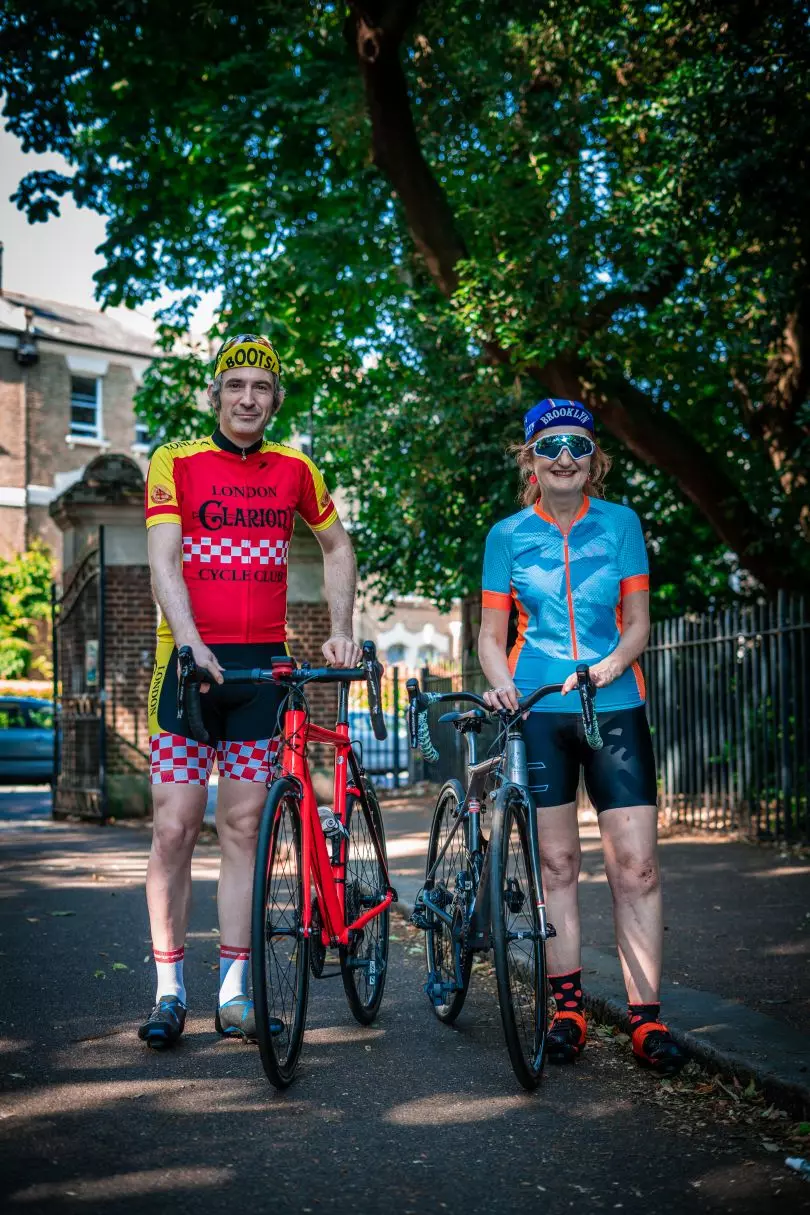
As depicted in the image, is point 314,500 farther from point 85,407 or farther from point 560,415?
point 85,407

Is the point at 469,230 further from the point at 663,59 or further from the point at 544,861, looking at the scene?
the point at 544,861

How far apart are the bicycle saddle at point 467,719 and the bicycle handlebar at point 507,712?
46 mm

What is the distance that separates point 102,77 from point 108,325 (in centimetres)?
2696

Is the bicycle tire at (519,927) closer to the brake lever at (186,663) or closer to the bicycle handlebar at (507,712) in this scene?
the bicycle handlebar at (507,712)

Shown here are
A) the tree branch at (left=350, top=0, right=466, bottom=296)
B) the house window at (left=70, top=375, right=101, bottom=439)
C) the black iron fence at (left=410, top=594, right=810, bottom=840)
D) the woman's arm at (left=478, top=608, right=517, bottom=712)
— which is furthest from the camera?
the house window at (left=70, top=375, right=101, bottom=439)

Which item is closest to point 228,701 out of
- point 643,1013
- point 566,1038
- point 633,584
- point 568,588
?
point 568,588

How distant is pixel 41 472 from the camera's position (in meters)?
35.0

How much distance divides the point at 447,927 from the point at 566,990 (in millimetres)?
472

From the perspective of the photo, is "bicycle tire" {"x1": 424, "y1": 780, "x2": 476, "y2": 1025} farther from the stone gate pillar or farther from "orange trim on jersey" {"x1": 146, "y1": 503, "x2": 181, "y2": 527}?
the stone gate pillar

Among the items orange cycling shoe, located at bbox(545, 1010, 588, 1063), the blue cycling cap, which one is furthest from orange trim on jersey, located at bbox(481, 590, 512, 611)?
orange cycling shoe, located at bbox(545, 1010, 588, 1063)

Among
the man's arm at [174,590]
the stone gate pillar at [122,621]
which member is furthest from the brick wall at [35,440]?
the man's arm at [174,590]

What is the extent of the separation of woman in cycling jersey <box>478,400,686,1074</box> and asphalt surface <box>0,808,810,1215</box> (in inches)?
15.3

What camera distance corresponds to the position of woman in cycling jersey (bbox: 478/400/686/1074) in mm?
4277

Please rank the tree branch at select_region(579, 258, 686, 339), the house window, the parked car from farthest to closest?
the house window
the parked car
the tree branch at select_region(579, 258, 686, 339)
